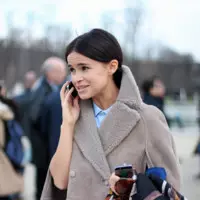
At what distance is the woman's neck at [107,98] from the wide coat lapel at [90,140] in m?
0.05

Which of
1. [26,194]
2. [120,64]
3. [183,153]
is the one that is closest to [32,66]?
[183,153]

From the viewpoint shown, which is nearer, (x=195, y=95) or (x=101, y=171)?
(x=101, y=171)

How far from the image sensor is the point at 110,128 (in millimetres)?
2238

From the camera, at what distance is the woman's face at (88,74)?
2211 mm

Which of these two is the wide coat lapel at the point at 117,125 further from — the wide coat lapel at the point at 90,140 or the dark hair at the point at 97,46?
the dark hair at the point at 97,46

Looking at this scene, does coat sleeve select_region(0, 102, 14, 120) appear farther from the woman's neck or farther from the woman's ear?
the woman's ear

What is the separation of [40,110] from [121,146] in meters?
2.85

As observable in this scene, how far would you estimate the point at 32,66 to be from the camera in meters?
28.4

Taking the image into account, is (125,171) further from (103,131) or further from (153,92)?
(153,92)

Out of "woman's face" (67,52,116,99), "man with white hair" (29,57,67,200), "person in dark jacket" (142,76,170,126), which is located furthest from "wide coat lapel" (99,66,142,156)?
"person in dark jacket" (142,76,170,126)

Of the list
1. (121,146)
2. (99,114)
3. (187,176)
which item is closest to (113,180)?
(121,146)

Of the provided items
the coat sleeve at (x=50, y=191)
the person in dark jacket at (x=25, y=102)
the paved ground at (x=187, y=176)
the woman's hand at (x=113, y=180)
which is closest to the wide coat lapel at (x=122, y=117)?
the woman's hand at (x=113, y=180)

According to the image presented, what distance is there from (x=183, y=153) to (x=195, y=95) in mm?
39995

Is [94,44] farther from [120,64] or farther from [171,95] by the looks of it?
[171,95]
